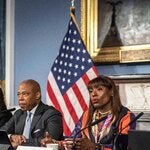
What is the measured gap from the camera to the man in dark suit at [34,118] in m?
2.65

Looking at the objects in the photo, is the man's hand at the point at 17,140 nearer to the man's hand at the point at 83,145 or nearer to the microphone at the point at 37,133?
Result: the microphone at the point at 37,133

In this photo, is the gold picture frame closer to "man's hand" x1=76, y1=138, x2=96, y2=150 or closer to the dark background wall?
the dark background wall

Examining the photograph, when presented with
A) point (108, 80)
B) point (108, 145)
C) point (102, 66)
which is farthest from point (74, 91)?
point (108, 145)

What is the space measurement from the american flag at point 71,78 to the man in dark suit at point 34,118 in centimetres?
48

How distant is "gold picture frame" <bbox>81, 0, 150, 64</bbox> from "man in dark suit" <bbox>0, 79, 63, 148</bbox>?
81cm

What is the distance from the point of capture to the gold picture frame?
10.5 feet

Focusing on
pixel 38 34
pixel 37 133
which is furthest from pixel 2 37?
pixel 37 133

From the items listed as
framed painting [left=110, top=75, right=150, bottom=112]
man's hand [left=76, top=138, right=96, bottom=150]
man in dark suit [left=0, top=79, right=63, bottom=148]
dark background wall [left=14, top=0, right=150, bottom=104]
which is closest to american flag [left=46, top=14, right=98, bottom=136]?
framed painting [left=110, top=75, right=150, bottom=112]

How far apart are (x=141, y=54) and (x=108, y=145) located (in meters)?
1.38

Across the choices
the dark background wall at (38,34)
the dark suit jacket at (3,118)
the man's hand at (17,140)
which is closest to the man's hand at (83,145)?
the man's hand at (17,140)

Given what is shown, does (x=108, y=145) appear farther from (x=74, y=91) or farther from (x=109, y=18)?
(x=109, y=18)

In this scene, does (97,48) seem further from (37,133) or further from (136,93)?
(37,133)

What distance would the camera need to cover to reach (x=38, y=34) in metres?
3.98

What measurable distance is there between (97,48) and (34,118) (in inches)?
40.9
